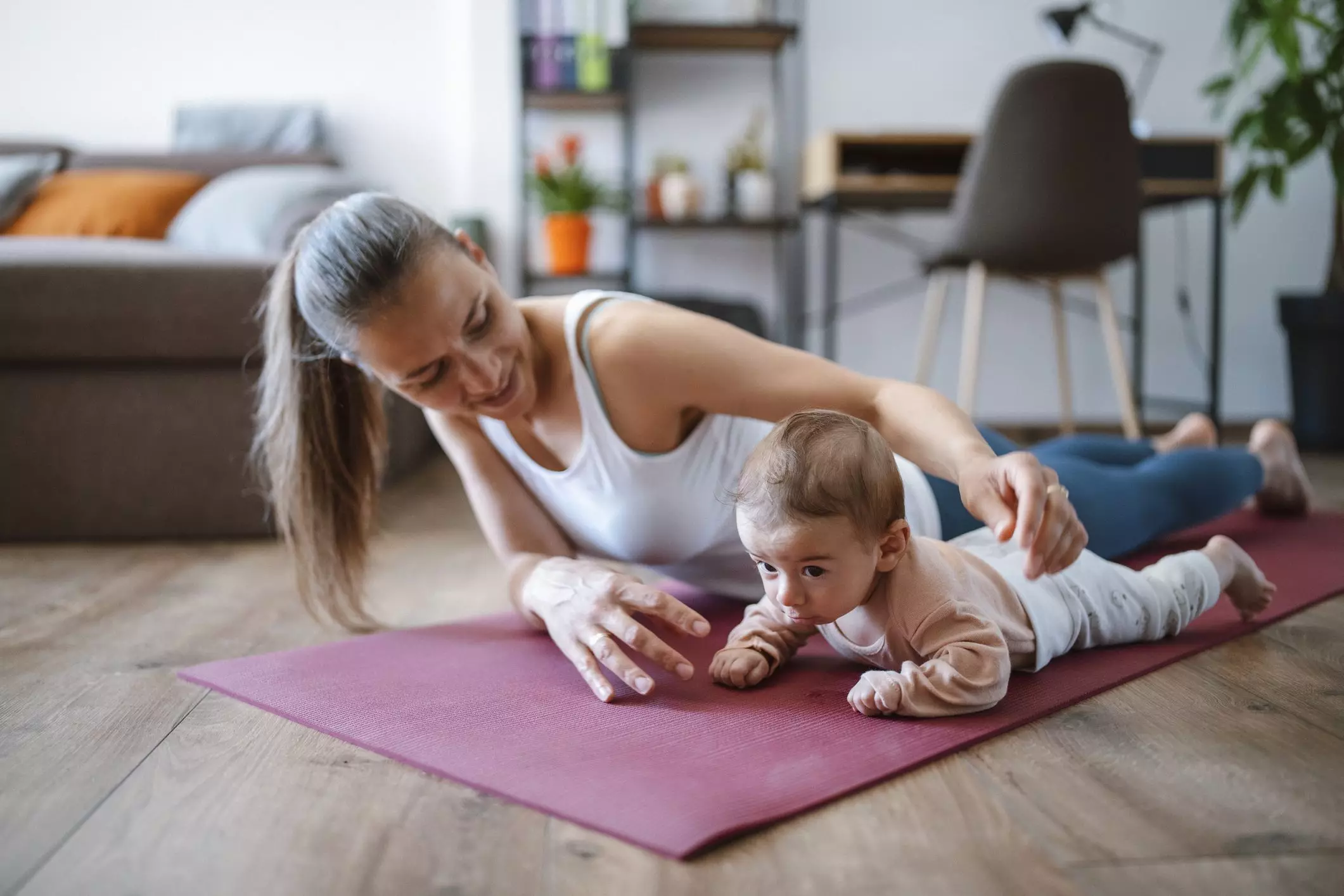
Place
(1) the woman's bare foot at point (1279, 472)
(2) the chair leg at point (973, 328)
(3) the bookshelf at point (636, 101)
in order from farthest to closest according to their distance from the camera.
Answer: (3) the bookshelf at point (636, 101), (2) the chair leg at point (973, 328), (1) the woman's bare foot at point (1279, 472)

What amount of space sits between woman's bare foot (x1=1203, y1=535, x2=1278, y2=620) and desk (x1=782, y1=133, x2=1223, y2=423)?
1787mm

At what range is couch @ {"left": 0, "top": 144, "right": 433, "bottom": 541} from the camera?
2.00 meters

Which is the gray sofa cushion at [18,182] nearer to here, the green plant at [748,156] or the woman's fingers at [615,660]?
the green plant at [748,156]

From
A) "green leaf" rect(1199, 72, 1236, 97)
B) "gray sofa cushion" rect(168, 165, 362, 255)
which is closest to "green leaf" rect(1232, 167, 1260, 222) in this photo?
"green leaf" rect(1199, 72, 1236, 97)

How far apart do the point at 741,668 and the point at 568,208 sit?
2536mm

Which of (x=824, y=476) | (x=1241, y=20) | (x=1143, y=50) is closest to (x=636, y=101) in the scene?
(x=1143, y=50)

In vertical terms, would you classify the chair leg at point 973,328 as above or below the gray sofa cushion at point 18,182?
below

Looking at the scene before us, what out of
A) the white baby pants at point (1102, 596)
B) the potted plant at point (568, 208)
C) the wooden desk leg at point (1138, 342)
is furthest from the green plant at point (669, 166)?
the white baby pants at point (1102, 596)

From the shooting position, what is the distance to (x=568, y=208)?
3381 millimetres

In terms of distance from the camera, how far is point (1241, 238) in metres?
3.81

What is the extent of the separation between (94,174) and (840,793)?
2.85 meters

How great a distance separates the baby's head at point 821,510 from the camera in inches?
35.7

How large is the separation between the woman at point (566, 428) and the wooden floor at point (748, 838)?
22cm

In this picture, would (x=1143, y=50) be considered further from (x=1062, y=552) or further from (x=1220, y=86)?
(x=1062, y=552)
